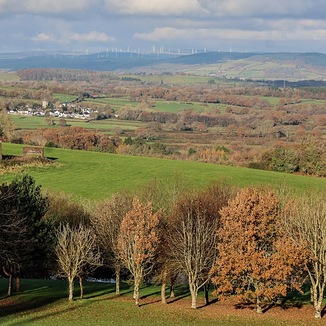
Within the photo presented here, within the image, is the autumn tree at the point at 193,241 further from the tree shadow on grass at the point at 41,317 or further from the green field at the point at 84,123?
the green field at the point at 84,123

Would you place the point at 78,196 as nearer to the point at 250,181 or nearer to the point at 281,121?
the point at 250,181

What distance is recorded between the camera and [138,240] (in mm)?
35281

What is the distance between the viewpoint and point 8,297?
1501 inches

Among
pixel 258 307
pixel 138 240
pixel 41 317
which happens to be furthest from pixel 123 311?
pixel 258 307

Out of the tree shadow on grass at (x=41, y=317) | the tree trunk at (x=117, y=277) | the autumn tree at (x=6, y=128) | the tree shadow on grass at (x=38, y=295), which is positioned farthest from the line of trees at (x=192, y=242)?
the autumn tree at (x=6, y=128)

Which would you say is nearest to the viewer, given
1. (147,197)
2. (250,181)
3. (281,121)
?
(147,197)

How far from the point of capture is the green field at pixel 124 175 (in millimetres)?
66938

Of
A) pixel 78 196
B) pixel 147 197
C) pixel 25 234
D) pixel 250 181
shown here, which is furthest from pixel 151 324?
pixel 250 181

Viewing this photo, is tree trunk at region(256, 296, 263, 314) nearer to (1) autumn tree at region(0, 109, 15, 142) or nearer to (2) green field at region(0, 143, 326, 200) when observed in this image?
(2) green field at region(0, 143, 326, 200)

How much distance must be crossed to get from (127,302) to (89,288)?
6303 millimetres

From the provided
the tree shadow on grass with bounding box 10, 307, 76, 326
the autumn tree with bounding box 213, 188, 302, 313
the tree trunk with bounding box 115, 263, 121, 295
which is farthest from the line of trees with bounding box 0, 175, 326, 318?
the tree shadow on grass with bounding box 10, 307, 76, 326

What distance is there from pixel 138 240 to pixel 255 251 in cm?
736

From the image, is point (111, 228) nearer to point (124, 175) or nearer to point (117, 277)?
point (117, 277)

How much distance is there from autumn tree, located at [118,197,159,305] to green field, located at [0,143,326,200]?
86.6ft
